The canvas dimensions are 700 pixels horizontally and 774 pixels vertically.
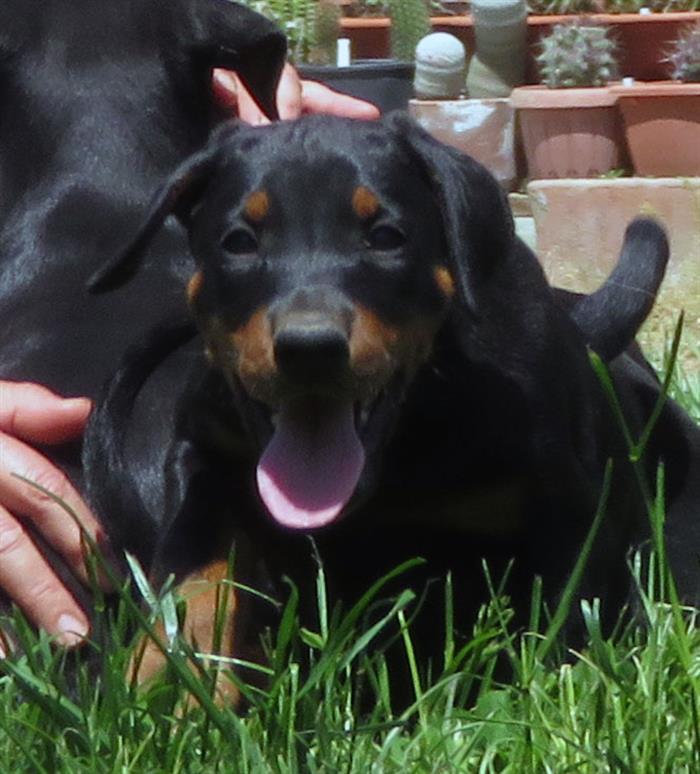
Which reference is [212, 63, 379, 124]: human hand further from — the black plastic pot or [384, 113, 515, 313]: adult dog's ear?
the black plastic pot

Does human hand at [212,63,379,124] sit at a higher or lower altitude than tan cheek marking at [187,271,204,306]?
lower

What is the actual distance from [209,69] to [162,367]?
762 millimetres

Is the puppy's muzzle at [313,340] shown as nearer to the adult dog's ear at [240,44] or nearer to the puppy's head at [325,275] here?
the puppy's head at [325,275]

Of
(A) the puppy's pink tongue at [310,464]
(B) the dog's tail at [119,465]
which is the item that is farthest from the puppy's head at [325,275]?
(B) the dog's tail at [119,465]

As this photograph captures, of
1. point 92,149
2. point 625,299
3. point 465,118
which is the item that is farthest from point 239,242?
point 465,118

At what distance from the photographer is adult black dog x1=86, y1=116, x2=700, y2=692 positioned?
3027 mm

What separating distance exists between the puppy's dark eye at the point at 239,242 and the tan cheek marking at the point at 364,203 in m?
0.18

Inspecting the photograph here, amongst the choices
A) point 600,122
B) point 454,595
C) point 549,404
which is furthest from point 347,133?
point 600,122

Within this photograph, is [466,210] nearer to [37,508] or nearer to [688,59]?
[37,508]

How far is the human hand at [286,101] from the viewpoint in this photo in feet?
14.0

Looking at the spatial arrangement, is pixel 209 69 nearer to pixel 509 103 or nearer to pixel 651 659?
pixel 651 659

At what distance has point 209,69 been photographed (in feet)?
13.2

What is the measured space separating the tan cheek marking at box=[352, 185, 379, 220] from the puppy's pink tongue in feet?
1.00

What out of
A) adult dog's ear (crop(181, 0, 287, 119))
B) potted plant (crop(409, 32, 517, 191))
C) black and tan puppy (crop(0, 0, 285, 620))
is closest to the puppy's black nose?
black and tan puppy (crop(0, 0, 285, 620))
